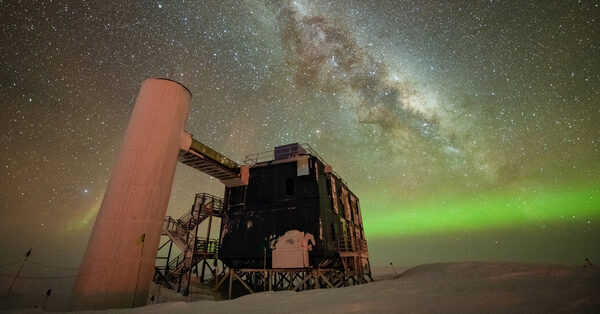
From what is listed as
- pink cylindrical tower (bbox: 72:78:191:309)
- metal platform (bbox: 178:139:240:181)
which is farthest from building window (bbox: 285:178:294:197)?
pink cylindrical tower (bbox: 72:78:191:309)

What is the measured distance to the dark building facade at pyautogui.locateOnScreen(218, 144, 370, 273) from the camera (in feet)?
54.9

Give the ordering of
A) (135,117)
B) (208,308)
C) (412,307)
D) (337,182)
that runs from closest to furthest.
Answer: (412,307)
(208,308)
(135,117)
(337,182)

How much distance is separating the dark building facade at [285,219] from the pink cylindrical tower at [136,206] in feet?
26.7

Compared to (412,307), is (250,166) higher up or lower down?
higher up

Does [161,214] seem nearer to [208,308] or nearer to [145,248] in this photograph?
[145,248]

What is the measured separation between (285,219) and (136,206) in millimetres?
9899

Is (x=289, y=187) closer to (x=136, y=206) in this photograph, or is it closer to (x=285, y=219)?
(x=285, y=219)

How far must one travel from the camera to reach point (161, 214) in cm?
1123

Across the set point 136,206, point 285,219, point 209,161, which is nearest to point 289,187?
point 285,219

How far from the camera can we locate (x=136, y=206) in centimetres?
1039

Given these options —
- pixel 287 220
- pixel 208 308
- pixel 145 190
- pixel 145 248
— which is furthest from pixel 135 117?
pixel 287 220

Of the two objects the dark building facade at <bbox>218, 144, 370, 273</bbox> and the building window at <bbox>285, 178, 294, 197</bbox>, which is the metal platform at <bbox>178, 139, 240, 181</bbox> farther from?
the building window at <bbox>285, 178, 294, 197</bbox>

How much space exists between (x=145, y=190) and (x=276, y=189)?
9858mm

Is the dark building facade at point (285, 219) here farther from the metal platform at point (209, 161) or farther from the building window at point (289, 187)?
the metal platform at point (209, 161)
